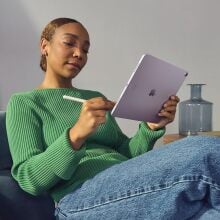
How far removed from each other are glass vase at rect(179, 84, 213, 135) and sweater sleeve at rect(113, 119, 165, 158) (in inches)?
19.0

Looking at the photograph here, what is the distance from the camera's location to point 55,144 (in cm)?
79

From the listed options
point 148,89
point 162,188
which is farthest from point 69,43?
point 162,188

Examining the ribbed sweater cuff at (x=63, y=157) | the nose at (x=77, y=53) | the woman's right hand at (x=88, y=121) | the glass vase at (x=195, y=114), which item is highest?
the nose at (x=77, y=53)

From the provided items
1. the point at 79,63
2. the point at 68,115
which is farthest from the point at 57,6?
the point at 68,115

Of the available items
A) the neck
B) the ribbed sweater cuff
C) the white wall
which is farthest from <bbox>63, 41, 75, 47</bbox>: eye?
the white wall

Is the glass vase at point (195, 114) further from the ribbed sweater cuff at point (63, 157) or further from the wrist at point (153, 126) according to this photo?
the ribbed sweater cuff at point (63, 157)

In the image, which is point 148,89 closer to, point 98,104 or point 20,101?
point 98,104

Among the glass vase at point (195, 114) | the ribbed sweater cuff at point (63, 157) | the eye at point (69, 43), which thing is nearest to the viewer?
the ribbed sweater cuff at point (63, 157)

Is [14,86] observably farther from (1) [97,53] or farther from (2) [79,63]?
(2) [79,63]

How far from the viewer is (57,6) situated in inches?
63.2

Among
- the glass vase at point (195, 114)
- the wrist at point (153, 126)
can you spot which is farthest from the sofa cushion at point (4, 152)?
the glass vase at point (195, 114)

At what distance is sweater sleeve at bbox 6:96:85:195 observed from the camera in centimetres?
78

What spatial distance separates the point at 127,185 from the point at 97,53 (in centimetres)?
104

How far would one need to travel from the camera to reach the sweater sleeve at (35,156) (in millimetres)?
779
